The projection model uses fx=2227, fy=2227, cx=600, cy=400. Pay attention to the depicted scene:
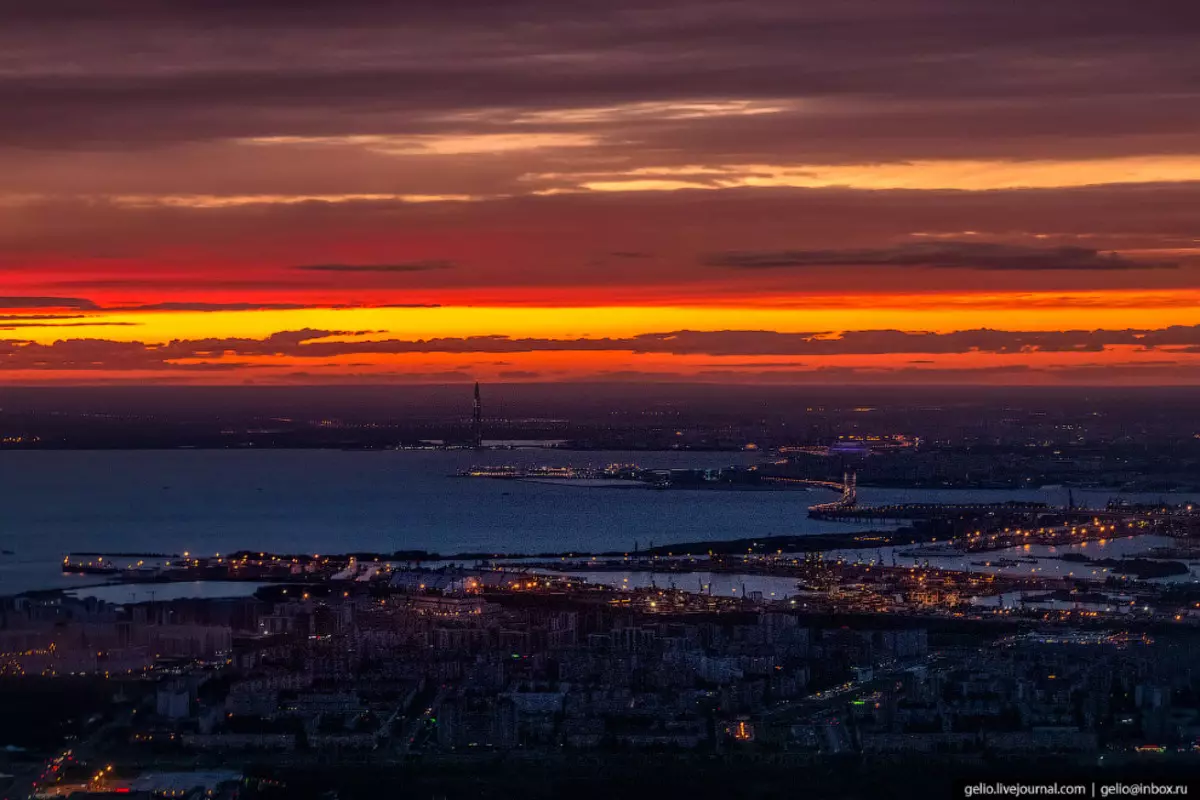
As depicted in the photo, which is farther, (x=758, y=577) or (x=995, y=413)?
(x=995, y=413)

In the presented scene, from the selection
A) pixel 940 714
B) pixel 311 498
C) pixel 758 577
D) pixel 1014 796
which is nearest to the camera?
pixel 1014 796

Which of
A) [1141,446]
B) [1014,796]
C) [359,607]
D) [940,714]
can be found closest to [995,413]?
[1141,446]

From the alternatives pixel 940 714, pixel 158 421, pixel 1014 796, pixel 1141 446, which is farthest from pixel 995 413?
pixel 1014 796

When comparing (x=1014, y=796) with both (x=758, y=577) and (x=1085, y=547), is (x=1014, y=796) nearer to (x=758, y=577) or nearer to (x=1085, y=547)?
(x=758, y=577)

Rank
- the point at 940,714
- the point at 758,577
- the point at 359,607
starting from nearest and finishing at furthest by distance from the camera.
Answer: the point at 940,714 < the point at 359,607 < the point at 758,577

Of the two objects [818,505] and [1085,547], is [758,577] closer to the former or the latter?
[1085,547]

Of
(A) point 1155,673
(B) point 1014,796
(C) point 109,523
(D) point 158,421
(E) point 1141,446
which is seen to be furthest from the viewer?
(D) point 158,421
